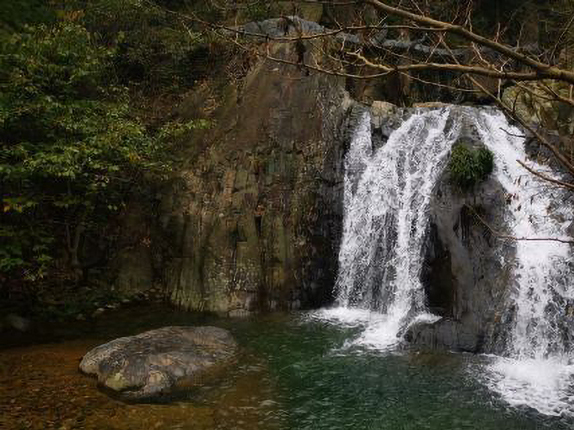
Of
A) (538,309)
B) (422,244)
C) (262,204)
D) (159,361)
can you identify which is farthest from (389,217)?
(159,361)

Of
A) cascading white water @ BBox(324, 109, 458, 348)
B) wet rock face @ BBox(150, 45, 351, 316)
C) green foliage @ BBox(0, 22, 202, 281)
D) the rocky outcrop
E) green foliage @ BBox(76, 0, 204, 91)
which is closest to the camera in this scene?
the rocky outcrop

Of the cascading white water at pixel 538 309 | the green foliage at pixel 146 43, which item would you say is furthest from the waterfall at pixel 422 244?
the green foliage at pixel 146 43

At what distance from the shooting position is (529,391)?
717cm

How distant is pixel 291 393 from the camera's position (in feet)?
24.0

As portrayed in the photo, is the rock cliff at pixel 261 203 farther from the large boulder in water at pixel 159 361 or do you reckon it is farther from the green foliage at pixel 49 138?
the large boulder in water at pixel 159 361

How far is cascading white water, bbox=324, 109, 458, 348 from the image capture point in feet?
35.0

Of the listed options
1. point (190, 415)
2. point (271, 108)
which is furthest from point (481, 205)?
point (190, 415)

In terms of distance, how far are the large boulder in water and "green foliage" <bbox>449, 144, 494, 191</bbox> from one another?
582 cm

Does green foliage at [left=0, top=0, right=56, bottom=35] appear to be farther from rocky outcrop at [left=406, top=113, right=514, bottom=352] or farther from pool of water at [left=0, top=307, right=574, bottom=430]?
rocky outcrop at [left=406, top=113, right=514, bottom=352]

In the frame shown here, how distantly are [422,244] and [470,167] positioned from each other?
1970 millimetres

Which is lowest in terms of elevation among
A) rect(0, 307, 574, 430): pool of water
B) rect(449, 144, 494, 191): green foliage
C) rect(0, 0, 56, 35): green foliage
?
rect(0, 307, 574, 430): pool of water

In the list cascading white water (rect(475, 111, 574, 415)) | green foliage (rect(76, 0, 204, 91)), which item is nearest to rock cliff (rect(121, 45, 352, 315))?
green foliage (rect(76, 0, 204, 91))

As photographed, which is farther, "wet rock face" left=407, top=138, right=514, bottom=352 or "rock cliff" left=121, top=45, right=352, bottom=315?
"rock cliff" left=121, top=45, right=352, bottom=315

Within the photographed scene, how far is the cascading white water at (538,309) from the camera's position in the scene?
23.7 ft
